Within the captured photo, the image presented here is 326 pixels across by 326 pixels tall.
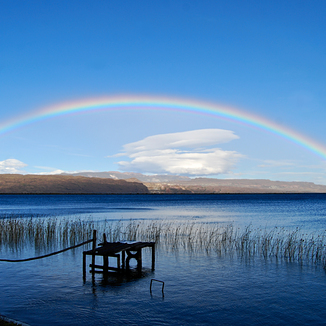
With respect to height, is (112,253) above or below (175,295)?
above

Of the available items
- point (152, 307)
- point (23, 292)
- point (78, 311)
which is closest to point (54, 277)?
point (23, 292)

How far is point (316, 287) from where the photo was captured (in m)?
14.6

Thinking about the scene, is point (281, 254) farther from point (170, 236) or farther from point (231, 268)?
point (170, 236)

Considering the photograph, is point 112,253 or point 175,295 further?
point 112,253

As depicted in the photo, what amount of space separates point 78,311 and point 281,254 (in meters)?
14.8

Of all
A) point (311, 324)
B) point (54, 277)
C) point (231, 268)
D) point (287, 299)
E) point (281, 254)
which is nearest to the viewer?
point (311, 324)

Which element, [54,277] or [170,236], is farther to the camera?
[170,236]

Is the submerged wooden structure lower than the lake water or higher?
higher

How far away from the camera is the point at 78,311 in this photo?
11.5 m

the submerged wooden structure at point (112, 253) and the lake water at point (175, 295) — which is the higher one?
the submerged wooden structure at point (112, 253)

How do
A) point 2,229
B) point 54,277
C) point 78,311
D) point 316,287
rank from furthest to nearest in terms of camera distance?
point 2,229 < point 54,277 < point 316,287 < point 78,311

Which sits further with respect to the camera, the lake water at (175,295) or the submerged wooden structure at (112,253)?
the submerged wooden structure at (112,253)

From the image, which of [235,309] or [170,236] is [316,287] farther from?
[170,236]

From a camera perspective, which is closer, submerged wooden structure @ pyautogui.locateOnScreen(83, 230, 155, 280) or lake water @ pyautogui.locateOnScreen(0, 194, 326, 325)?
lake water @ pyautogui.locateOnScreen(0, 194, 326, 325)
